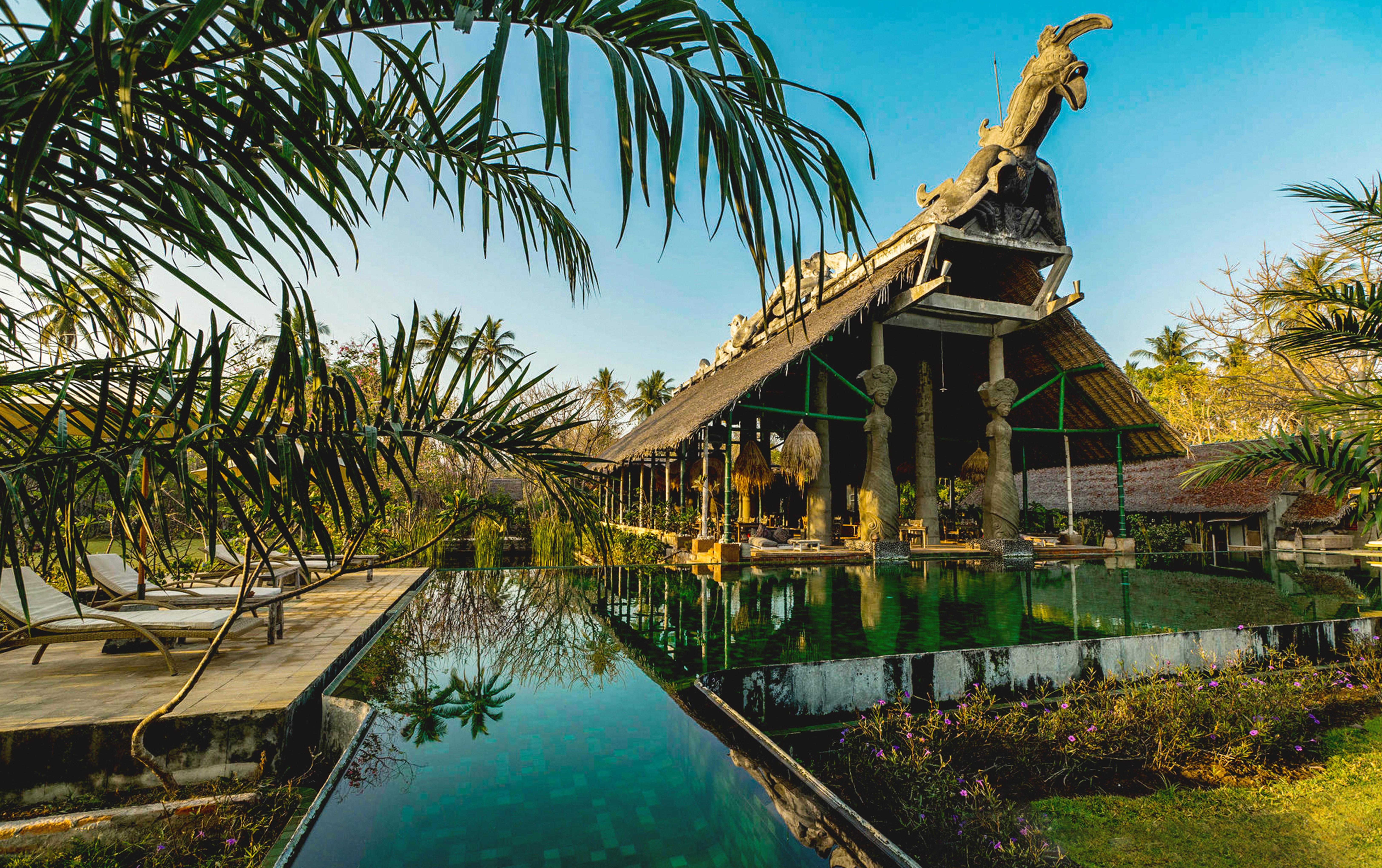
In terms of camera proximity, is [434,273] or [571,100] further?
[434,273]

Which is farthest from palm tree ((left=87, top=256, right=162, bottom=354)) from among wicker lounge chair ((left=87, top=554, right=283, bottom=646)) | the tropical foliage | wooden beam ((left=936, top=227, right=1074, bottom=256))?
wooden beam ((left=936, top=227, right=1074, bottom=256))

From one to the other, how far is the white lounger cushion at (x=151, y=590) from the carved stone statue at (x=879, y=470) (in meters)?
9.18

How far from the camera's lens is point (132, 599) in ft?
13.9

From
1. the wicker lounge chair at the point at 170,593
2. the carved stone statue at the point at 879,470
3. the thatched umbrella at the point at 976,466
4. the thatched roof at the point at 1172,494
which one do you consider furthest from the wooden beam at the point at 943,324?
the wicker lounge chair at the point at 170,593

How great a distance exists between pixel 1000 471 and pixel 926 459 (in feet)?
4.32

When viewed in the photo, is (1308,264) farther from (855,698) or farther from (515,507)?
(515,507)

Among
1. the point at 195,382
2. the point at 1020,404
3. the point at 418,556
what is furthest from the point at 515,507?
the point at 195,382

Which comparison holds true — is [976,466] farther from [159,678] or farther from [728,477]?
[159,678]

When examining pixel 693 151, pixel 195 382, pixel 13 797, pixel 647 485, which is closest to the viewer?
pixel 195 382

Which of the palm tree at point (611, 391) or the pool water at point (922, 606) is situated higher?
the palm tree at point (611, 391)

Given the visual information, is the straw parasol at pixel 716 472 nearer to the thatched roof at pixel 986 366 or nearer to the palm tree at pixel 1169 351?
the thatched roof at pixel 986 366

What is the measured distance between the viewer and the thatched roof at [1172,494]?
49.3 feet

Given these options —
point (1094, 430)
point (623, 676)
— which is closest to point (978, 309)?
point (1094, 430)

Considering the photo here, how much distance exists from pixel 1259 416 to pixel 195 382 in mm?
21562
